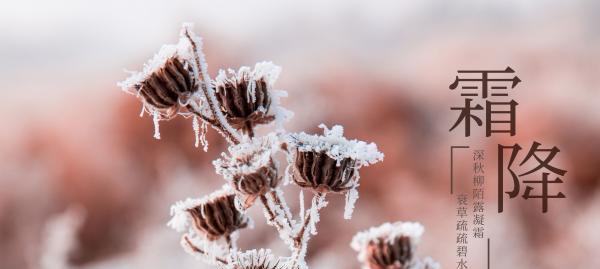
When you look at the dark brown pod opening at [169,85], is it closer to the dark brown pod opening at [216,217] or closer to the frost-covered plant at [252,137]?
the frost-covered plant at [252,137]

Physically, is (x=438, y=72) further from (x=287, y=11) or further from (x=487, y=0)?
(x=287, y=11)

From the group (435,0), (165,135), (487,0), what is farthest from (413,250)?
(165,135)

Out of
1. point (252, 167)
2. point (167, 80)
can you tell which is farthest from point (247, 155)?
point (167, 80)

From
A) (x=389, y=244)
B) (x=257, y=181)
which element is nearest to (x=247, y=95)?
(x=257, y=181)

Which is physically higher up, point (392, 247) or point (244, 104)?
point (244, 104)

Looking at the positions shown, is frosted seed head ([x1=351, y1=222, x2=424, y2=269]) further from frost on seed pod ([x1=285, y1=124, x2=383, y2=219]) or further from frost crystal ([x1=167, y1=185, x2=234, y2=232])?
frost crystal ([x1=167, y1=185, x2=234, y2=232])

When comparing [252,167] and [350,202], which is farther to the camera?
[350,202]

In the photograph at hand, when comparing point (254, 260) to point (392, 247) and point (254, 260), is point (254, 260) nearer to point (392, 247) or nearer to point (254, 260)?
point (254, 260)
